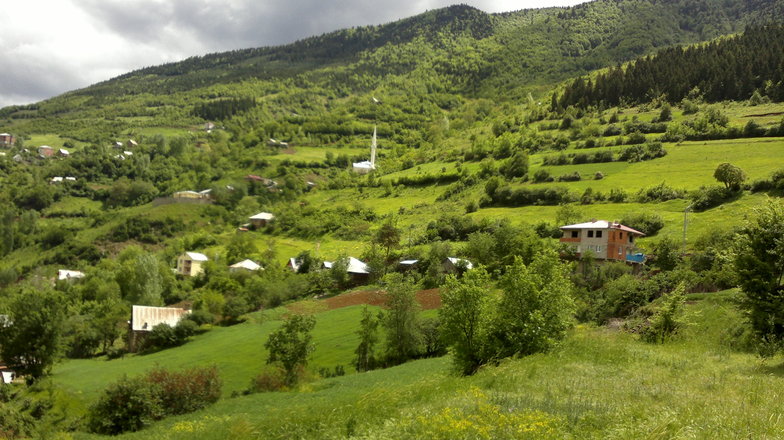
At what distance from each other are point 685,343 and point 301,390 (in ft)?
72.4

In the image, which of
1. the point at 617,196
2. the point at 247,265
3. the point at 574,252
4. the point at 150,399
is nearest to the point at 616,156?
the point at 617,196

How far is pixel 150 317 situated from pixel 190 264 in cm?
3311

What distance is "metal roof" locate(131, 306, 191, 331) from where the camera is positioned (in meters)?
60.0

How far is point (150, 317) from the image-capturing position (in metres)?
61.4

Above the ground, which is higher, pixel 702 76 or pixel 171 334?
pixel 702 76

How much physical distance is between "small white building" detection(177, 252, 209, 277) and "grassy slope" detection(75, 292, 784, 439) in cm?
7802

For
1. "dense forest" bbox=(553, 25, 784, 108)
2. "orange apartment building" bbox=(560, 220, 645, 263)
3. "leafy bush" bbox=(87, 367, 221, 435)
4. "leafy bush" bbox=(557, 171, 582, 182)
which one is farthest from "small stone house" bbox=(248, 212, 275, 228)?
"leafy bush" bbox=(87, 367, 221, 435)

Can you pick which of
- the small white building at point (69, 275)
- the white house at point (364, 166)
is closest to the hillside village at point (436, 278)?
the small white building at point (69, 275)

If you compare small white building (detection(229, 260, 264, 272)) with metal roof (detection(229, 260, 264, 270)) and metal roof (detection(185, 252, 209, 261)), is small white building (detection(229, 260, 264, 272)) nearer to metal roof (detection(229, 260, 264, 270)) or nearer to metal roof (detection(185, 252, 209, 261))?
metal roof (detection(229, 260, 264, 270))

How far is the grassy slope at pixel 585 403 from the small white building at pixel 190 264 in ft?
256

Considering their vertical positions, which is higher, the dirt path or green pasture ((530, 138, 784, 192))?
green pasture ((530, 138, 784, 192))

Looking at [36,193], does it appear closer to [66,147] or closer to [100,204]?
[100,204]

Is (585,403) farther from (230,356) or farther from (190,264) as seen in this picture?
(190,264)

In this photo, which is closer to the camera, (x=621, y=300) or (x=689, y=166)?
(x=621, y=300)
